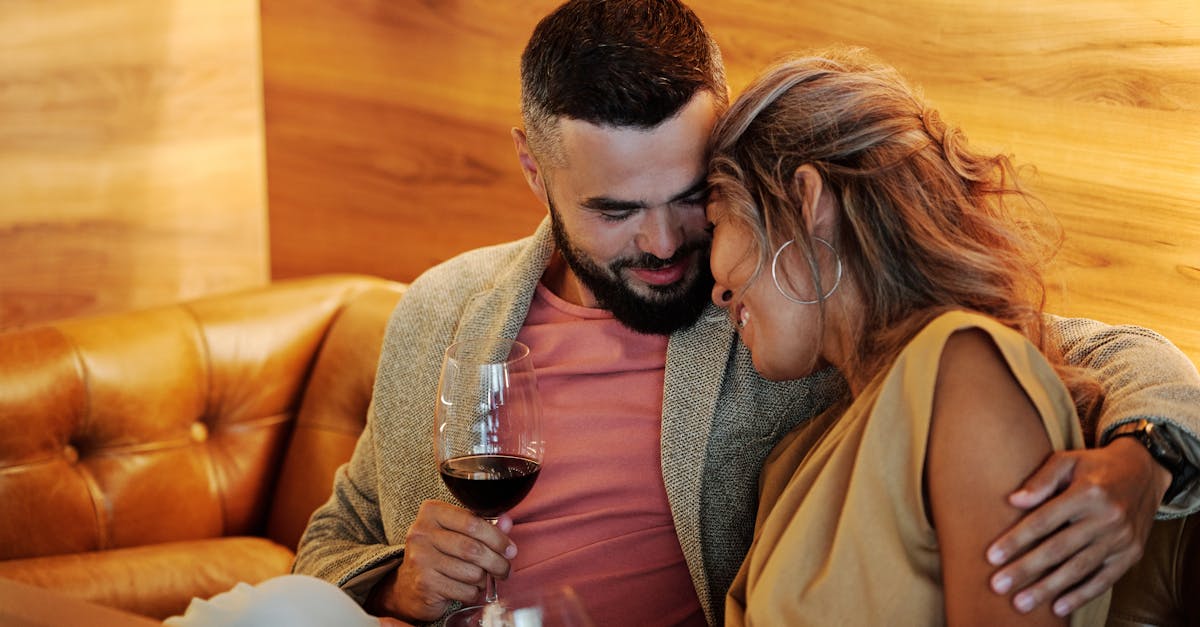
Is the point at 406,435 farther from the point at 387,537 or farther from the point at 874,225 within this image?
the point at 874,225

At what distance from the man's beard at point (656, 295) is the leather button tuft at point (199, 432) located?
0.93 metres

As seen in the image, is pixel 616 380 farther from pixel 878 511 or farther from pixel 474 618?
pixel 878 511

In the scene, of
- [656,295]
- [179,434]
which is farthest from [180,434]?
[656,295]

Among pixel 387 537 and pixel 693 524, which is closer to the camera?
pixel 693 524

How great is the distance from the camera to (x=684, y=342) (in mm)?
1686

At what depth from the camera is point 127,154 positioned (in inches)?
104

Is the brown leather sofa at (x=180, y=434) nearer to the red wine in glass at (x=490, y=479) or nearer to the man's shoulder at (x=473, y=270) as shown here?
the man's shoulder at (x=473, y=270)

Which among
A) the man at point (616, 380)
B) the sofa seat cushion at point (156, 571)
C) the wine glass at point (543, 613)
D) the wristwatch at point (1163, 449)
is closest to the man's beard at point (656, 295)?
the man at point (616, 380)

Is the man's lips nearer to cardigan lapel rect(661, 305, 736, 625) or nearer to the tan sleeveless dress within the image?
cardigan lapel rect(661, 305, 736, 625)

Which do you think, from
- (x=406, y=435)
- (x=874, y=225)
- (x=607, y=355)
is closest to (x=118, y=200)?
(x=406, y=435)

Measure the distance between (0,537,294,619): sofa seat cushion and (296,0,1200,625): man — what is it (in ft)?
1.18

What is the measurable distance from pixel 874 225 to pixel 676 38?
0.42 meters

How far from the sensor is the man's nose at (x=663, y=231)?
1.60 meters

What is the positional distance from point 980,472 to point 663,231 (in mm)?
598
